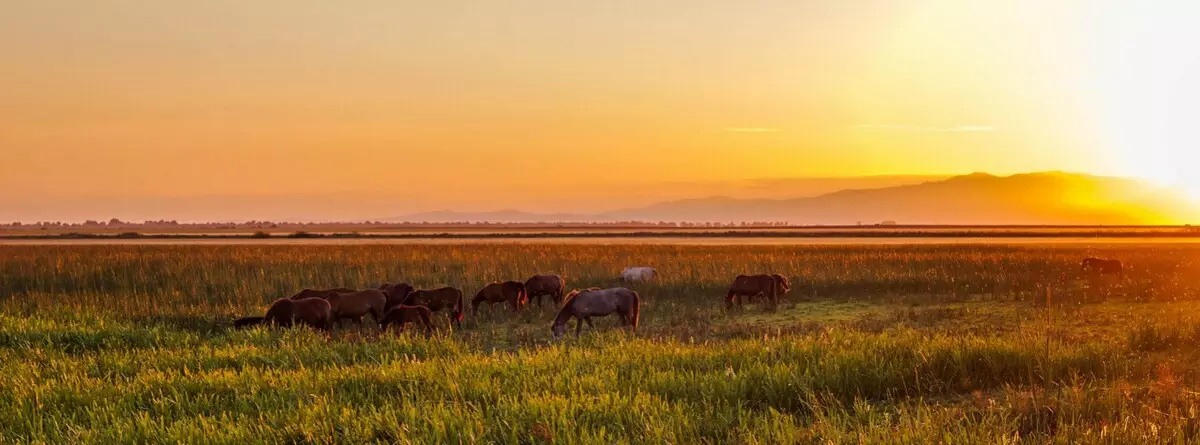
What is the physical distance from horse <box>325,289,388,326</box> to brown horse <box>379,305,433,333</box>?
87 cm

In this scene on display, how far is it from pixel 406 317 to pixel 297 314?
2312 mm

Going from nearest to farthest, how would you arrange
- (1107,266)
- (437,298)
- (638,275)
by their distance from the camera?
(437,298)
(1107,266)
(638,275)

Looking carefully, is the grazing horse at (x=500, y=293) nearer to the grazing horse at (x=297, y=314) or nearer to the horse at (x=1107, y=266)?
the grazing horse at (x=297, y=314)

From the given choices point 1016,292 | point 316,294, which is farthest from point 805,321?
point 316,294

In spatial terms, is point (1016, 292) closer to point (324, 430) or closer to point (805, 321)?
point (805, 321)

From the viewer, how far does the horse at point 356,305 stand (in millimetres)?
18938

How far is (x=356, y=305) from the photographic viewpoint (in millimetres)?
19094

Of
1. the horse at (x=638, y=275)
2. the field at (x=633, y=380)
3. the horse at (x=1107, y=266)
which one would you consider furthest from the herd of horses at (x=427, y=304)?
the horse at (x=1107, y=266)

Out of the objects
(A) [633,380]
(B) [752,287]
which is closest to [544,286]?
(B) [752,287]

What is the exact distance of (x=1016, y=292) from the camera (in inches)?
927

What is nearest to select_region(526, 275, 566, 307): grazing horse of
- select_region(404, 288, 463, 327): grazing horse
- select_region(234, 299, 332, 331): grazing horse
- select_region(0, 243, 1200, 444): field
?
select_region(0, 243, 1200, 444): field

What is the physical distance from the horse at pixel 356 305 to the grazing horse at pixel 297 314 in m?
0.77

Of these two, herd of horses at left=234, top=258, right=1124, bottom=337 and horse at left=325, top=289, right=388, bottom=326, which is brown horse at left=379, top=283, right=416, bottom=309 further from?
horse at left=325, top=289, right=388, bottom=326

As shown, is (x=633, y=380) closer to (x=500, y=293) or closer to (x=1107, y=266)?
(x=500, y=293)
